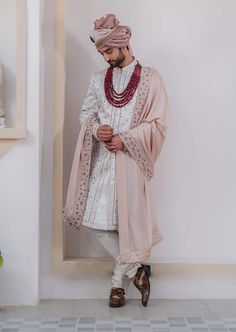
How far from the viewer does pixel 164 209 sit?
3.52m

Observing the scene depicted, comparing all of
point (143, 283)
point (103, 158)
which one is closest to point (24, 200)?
point (103, 158)

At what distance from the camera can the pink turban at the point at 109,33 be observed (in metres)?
2.95

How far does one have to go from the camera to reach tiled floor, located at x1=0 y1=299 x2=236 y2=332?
2746 millimetres

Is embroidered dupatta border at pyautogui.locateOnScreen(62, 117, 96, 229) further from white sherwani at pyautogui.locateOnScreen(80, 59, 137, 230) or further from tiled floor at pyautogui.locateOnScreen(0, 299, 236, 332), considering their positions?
tiled floor at pyautogui.locateOnScreen(0, 299, 236, 332)

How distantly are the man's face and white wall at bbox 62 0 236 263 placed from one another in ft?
1.52

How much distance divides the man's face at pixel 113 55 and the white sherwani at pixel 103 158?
0.07 metres

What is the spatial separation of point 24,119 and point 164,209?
111 cm

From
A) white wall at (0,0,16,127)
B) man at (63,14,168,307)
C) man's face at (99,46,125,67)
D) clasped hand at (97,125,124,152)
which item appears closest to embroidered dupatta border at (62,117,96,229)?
man at (63,14,168,307)

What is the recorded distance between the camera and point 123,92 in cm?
306

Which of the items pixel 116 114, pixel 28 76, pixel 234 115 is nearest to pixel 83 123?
pixel 116 114

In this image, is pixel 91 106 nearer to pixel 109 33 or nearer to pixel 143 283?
pixel 109 33

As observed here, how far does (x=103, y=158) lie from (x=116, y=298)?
823 mm

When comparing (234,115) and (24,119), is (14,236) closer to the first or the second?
(24,119)

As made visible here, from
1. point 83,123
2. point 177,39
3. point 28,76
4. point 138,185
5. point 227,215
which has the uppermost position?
point 177,39
